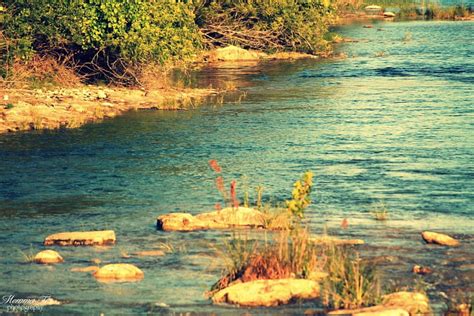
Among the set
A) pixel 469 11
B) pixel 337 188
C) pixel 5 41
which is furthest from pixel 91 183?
pixel 469 11

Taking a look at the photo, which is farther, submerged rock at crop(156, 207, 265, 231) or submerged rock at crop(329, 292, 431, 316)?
submerged rock at crop(156, 207, 265, 231)

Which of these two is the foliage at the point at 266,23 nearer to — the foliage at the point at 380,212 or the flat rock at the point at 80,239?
the foliage at the point at 380,212

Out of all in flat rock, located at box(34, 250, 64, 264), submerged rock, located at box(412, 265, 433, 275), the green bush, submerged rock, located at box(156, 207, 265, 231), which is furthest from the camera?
the green bush

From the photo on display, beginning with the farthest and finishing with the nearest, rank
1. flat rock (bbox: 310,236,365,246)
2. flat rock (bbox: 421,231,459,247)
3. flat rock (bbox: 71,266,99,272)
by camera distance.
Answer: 1. flat rock (bbox: 421,231,459,247)
2. flat rock (bbox: 310,236,365,246)
3. flat rock (bbox: 71,266,99,272)

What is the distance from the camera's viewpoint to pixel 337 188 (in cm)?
1734

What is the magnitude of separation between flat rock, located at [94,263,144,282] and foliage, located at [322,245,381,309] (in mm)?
2268

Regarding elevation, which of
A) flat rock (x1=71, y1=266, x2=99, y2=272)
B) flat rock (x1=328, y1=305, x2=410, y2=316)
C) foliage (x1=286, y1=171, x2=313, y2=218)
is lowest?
flat rock (x1=71, y1=266, x2=99, y2=272)

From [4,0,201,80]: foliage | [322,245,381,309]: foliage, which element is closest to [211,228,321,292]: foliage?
[322,245,381,309]: foliage

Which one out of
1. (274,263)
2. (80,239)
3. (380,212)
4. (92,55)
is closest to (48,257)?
(80,239)

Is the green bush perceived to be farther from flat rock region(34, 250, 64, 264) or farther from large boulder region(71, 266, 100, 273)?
large boulder region(71, 266, 100, 273)

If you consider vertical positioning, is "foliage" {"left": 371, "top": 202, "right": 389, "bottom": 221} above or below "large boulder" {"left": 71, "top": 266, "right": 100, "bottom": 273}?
below

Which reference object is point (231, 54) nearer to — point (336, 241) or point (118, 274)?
point (336, 241)

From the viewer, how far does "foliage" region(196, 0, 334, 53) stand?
44844 mm

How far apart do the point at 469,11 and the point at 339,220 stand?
6080cm
